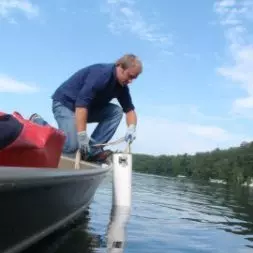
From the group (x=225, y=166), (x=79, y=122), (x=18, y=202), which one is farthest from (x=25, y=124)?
(x=225, y=166)

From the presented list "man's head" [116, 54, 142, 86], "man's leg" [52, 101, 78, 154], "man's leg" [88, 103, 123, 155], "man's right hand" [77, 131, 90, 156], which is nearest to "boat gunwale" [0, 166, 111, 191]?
"man's right hand" [77, 131, 90, 156]

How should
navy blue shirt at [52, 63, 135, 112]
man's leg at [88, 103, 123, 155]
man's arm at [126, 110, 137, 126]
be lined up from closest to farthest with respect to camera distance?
navy blue shirt at [52, 63, 135, 112] < man's leg at [88, 103, 123, 155] < man's arm at [126, 110, 137, 126]

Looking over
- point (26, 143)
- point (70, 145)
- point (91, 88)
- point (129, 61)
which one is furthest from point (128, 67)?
point (26, 143)

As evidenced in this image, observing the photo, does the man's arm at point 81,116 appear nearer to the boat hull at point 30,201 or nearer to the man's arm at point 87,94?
the man's arm at point 87,94

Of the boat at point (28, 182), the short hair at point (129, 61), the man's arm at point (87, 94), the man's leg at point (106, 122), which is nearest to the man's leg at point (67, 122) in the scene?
the man's arm at point (87, 94)

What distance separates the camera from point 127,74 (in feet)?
24.4

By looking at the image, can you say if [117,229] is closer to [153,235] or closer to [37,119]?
[153,235]

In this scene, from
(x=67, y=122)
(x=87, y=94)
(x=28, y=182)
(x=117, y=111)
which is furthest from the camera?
(x=117, y=111)

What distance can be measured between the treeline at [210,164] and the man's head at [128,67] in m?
130

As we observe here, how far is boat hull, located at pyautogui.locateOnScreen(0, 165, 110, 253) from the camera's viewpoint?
11.2 feet

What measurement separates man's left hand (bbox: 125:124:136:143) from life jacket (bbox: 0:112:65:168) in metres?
4.15

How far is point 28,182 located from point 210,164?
161 meters

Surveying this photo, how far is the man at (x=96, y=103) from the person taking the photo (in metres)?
7.29

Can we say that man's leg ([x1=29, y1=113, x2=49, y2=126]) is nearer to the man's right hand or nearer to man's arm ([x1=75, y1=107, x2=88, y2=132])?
man's arm ([x1=75, y1=107, x2=88, y2=132])
